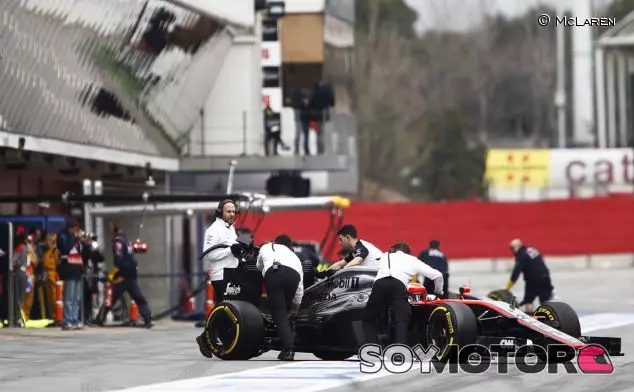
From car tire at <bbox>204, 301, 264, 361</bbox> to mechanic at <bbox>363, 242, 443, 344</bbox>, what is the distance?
4.04 feet

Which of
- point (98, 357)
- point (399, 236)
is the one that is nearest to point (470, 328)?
point (98, 357)

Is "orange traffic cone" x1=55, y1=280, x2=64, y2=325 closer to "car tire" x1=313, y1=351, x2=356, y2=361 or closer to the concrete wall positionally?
"car tire" x1=313, y1=351, x2=356, y2=361

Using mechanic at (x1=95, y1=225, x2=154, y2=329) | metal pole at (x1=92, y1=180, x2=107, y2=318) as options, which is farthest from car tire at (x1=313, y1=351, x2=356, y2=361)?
metal pole at (x1=92, y1=180, x2=107, y2=318)

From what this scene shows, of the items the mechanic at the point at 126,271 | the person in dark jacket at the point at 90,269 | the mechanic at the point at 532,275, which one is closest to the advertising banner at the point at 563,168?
the mechanic at the point at 532,275

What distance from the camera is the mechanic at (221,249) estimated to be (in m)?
19.7

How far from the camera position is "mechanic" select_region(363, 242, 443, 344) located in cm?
1800

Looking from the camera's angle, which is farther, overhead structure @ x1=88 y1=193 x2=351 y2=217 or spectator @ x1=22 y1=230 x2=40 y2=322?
overhead structure @ x1=88 y1=193 x2=351 y2=217

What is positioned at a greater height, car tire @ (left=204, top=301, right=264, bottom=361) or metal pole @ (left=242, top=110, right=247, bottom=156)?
metal pole @ (left=242, top=110, right=247, bottom=156)

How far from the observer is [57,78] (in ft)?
94.7

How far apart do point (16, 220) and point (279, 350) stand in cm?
1047

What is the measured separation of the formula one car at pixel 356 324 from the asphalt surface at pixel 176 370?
0.25m

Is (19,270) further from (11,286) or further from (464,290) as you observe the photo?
(464,290)

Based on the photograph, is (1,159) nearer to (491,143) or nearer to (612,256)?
(612,256)

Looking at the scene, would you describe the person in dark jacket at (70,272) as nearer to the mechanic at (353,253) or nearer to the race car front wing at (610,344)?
the mechanic at (353,253)
